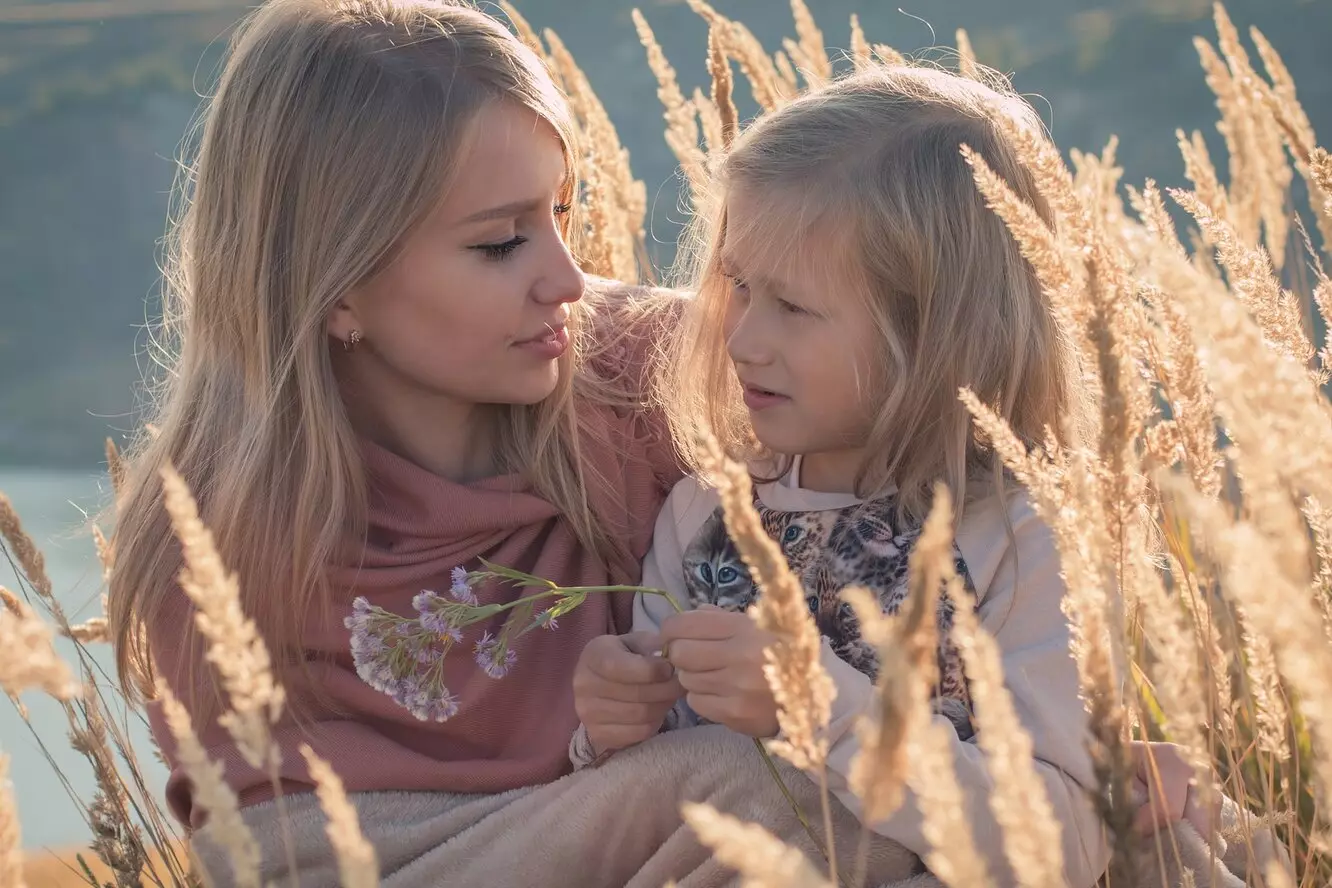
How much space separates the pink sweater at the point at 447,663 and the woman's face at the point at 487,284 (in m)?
0.16

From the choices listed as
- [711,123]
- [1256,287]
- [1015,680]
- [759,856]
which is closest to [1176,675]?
[759,856]

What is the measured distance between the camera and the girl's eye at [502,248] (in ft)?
5.86

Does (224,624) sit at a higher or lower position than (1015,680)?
higher

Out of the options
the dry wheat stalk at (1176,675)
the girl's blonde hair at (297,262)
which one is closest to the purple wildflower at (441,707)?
the girl's blonde hair at (297,262)

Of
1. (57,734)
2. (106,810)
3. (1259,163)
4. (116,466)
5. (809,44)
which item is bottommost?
(57,734)

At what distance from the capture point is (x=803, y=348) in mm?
1603

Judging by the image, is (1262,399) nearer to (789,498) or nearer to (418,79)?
(789,498)

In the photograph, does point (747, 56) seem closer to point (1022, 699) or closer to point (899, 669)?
point (1022, 699)

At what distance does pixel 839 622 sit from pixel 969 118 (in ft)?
2.07

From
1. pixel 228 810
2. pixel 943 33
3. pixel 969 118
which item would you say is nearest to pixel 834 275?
pixel 969 118

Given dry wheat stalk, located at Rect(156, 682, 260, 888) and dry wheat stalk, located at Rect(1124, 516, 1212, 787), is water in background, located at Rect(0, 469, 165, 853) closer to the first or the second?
dry wheat stalk, located at Rect(156, 682, 260, 888)

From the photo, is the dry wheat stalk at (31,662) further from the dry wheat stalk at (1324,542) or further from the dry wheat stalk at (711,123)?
the dry wheat stalk at (711,123)

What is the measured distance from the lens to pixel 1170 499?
1544 mm

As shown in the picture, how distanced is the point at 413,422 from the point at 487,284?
0.96 ft
